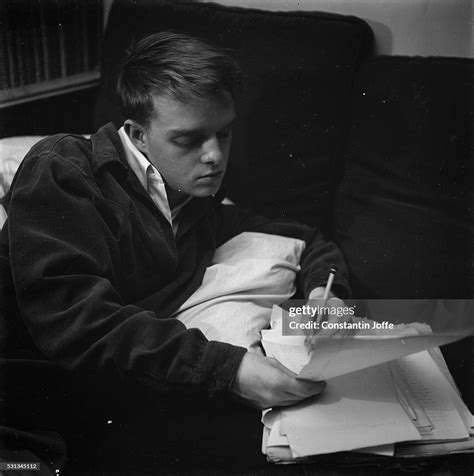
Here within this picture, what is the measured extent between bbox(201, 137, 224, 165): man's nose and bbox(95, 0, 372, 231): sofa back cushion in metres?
0.06

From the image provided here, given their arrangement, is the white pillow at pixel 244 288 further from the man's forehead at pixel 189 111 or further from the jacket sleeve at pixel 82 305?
the man's forehead at pixel 189 111

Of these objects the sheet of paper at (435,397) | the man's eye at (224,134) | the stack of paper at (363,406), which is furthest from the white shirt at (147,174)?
the sheet of paper at (435,397)

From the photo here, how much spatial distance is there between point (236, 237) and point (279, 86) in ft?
0.80

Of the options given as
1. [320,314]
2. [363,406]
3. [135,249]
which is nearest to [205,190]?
[135,249]

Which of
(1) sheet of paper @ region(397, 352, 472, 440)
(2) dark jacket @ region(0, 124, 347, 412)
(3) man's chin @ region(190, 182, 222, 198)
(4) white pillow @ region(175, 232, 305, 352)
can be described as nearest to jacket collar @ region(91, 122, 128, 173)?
(2) dark jacket @ region(0, 124, 347, 412)

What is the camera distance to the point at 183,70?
820 millimetres

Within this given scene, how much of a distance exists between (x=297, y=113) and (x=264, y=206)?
0.16 m

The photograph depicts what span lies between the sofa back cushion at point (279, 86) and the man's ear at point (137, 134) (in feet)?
0.10

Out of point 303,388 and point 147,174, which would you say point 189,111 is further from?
point 303,388

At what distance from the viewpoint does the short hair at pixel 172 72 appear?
2.68 feet

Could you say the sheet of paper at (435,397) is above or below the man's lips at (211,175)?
below

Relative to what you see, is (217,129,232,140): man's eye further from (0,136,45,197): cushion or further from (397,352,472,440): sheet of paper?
(397,352,472,440): sheet of paper

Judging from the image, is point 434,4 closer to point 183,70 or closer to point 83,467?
point 183,70

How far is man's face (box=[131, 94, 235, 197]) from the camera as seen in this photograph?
82cm
